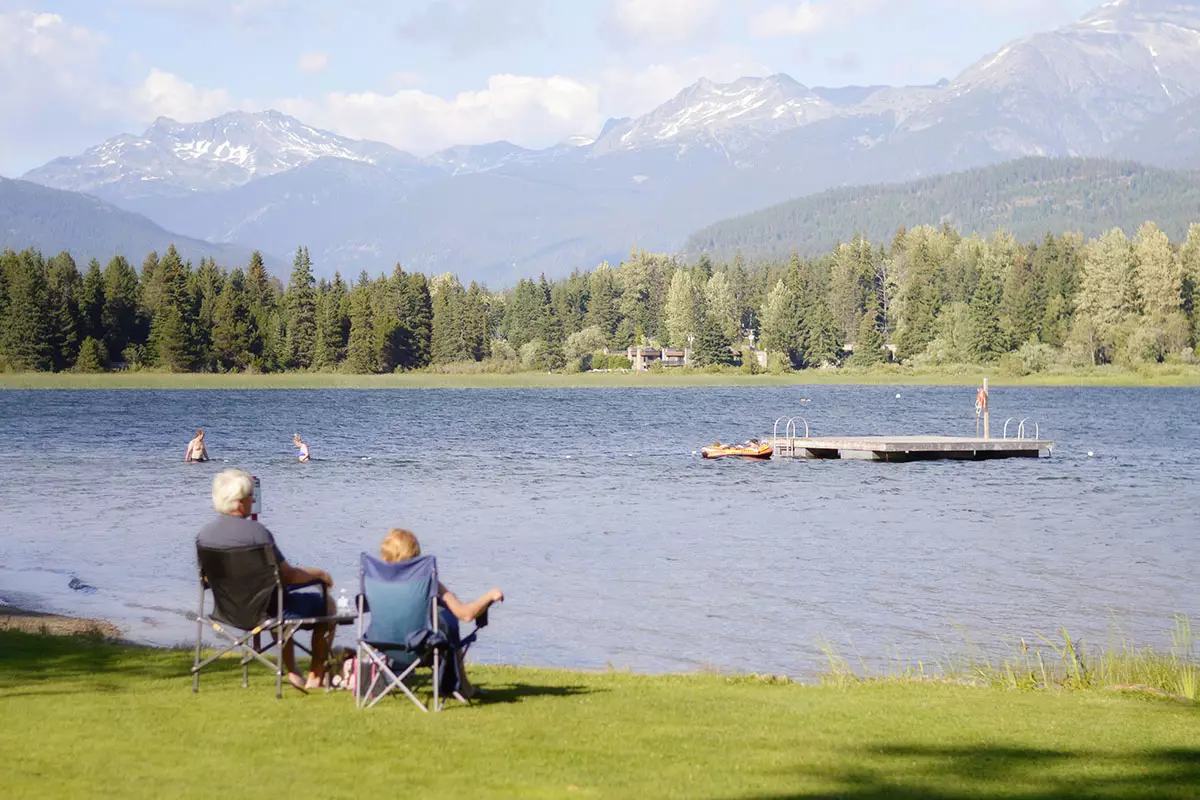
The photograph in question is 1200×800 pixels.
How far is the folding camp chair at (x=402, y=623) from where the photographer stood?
33.0ft

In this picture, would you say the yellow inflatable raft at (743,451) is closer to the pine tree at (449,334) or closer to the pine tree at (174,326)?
A: the pine tree at (174,326)

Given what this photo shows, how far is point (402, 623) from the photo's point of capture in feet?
33.2

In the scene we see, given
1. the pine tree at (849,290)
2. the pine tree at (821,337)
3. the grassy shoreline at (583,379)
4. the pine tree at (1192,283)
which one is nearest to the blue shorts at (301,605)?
the grassy shoreline at (583,379)

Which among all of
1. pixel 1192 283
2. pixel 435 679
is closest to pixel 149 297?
pixel 1192 283

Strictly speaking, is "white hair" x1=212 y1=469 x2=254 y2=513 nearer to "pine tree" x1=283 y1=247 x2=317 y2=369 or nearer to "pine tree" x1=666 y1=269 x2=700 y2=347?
"pine tree" x1=283 y1=247 x2=317 y2=369

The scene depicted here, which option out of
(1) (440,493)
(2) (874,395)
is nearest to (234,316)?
(2) (874,395)

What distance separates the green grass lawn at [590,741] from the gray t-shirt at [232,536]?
1.14 m

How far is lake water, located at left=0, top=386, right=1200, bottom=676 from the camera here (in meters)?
18.2

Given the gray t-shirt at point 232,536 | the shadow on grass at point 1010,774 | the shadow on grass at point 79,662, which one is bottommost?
the shadow on grass at point 79,662

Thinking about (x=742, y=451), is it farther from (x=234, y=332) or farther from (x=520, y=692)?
(x=234, y=332)

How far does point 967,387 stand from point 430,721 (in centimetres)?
13228

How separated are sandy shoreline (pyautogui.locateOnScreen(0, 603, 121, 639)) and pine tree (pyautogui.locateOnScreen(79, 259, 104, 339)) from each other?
120780mm

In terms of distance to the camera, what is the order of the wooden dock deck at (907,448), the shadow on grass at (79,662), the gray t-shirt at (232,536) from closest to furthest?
the gray t-shirt at (232,536) → the shadow on grass at (79,662) → the wooden dock deck at (907,448)

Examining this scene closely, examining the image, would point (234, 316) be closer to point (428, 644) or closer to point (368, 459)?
point (368, 459)
